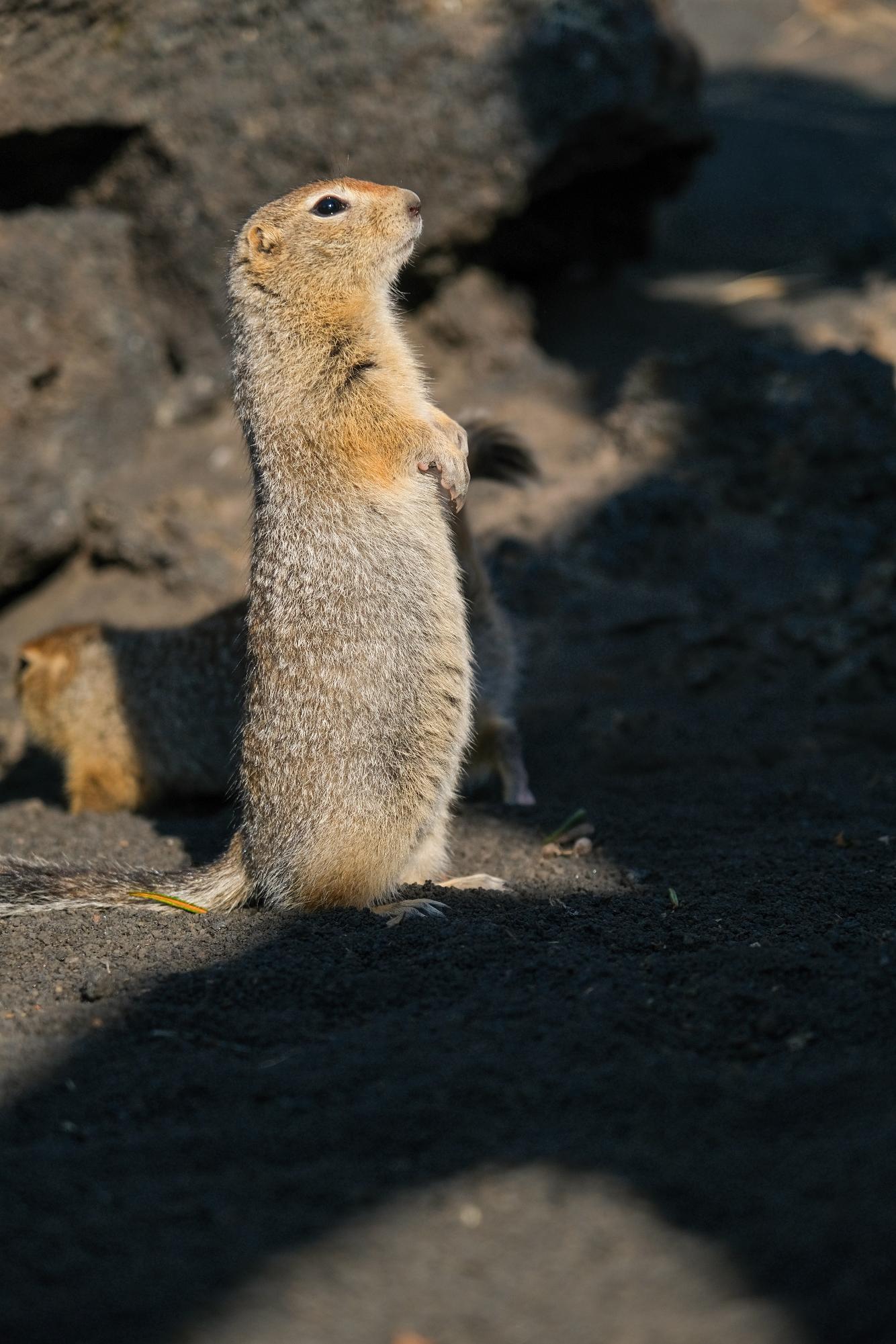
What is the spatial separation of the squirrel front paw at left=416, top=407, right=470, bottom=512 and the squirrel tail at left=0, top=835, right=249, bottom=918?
151 cm

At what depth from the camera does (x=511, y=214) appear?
351 inches

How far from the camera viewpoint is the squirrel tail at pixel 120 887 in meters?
4.70

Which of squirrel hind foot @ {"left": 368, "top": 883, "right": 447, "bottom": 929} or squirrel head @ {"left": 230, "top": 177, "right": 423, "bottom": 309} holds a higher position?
squirrel head @ {"left": 230, "top": 177, "right": 423, "bottom": 309}

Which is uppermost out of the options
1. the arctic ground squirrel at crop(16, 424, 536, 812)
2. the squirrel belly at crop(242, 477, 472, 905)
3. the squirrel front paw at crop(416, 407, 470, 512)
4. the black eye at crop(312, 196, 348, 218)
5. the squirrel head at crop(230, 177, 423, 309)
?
the black eye at crop(312, 196, 348, 218)

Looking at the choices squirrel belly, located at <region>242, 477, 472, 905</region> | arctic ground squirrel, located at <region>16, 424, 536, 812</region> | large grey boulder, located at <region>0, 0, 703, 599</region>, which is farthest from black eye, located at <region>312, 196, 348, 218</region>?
large grey boulder, located at <region>0, 0, 703, 599</region>

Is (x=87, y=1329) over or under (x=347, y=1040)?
over

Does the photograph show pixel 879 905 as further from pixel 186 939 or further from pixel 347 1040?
→ pixel 186 939

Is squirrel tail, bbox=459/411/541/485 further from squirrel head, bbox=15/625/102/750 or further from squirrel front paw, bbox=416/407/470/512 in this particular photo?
squirrel head, bbox=15/625/102/750

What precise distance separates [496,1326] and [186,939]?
7.39 ft

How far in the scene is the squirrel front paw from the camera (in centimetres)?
479

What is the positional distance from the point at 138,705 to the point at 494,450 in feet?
8.18

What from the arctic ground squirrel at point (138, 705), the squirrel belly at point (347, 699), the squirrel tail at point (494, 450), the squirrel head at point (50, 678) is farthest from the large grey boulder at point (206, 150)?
the squirrel belly at point (347, 699)

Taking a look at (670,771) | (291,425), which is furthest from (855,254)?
(291,425)

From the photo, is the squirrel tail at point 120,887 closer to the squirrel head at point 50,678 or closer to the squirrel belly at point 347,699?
the squirrel belly at point 347,699
